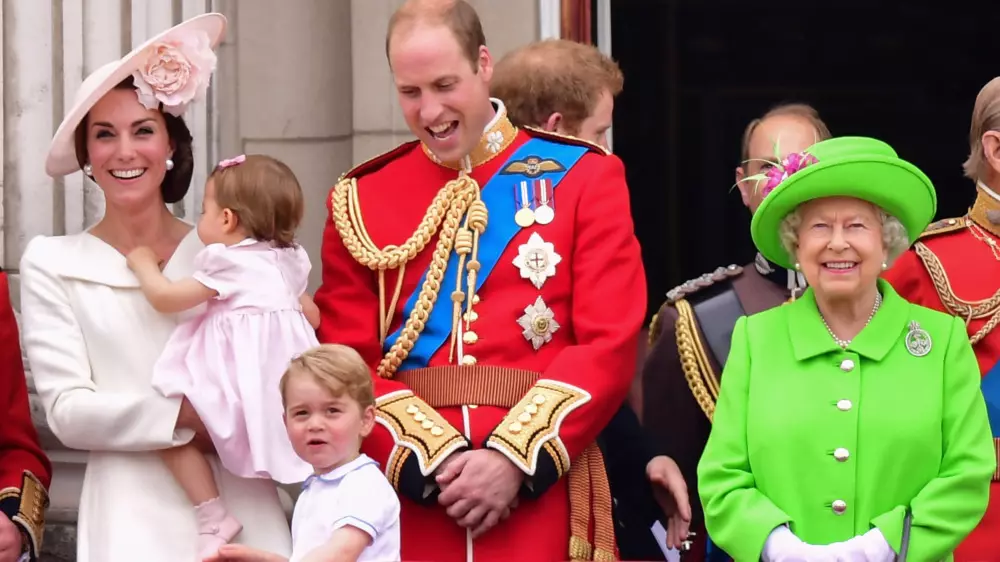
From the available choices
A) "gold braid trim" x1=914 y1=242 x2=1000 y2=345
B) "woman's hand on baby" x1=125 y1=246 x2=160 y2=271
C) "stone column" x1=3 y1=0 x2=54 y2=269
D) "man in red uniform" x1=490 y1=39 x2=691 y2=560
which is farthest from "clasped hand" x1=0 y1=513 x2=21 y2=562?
"gold braid trim" x1=914 y1=242 x2=1000 y2=345

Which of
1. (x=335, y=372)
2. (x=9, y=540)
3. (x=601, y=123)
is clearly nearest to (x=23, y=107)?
(x=9, y=540)

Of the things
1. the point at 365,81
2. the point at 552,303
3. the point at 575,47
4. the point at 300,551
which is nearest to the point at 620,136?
the point at 365,81

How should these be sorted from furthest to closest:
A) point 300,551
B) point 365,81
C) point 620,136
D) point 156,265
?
point 620,136
point 365,81
point 156,265
point 300,551

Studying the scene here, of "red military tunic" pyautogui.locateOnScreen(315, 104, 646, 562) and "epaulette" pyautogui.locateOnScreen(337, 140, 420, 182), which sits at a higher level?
"epaulette" pyautogui.locateOnScreen(337, 140, 420, 182)

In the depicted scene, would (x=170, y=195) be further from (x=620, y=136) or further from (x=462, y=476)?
(x=620, y=136)

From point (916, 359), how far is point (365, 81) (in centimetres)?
245

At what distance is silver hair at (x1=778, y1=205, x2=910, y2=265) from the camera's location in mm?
4336

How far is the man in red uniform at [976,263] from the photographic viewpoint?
15.4 feet

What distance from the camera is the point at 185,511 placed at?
4680 millimetres

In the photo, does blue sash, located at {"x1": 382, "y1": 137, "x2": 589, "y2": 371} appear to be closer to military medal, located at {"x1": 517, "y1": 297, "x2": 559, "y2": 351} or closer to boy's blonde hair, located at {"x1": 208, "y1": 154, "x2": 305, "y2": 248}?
military medal, located at {"x1": 517, "y1": 297, "x2": 559, "y2": 351}

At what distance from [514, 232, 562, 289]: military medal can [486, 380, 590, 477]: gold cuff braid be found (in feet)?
0.81

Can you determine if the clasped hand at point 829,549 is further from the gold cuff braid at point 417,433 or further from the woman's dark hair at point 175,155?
the woman's dark hair at point 175,155

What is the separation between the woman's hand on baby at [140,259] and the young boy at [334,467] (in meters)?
0.67

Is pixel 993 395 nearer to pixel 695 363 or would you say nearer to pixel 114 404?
pixel 695 363
